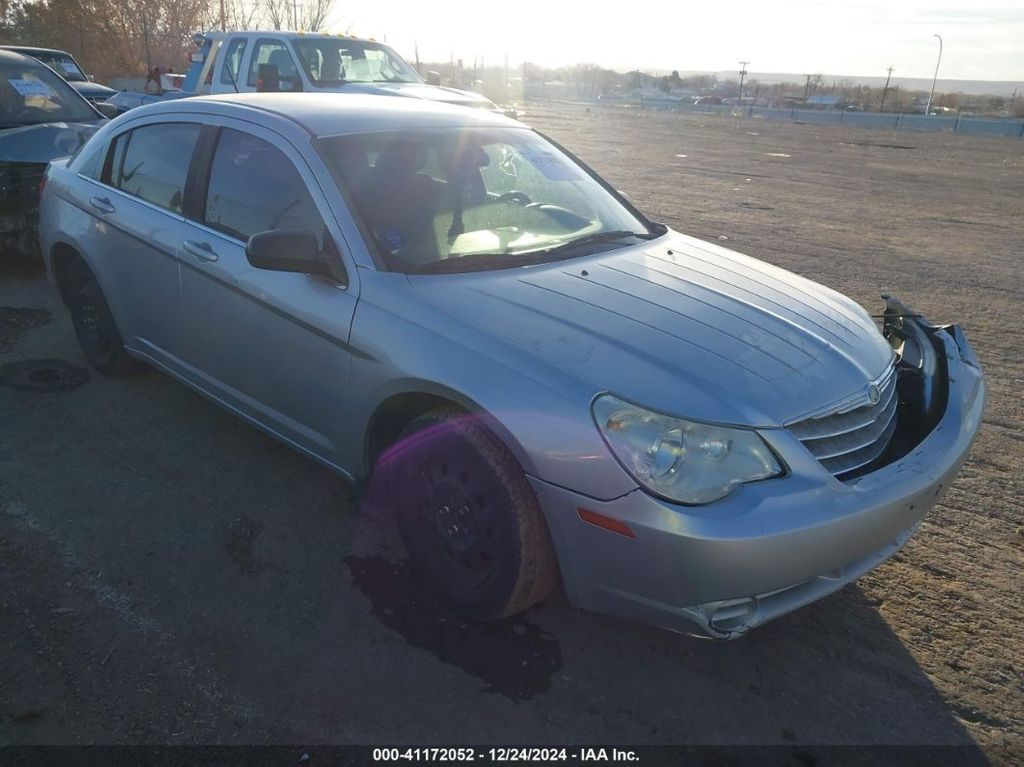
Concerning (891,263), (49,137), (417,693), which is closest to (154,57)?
(49,137)

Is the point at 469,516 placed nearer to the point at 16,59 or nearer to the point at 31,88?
the point at 31,88

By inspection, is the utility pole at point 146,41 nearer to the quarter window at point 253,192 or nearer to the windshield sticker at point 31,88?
the windshield sticker at point 31,88

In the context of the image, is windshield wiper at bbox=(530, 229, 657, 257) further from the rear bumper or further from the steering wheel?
the rear bumper

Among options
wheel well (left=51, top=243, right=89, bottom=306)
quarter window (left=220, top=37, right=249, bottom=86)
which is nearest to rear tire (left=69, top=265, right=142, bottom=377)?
wheel well (left=51, top=243, right=89, bottom=306)

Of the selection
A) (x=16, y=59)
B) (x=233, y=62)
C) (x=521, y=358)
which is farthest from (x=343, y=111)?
(x=233, y=62)

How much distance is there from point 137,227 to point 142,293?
33cm

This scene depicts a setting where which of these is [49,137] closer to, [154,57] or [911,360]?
[911,360]

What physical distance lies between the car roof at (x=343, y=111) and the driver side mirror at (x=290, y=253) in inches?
24.0

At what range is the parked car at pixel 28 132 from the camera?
637 centimetres

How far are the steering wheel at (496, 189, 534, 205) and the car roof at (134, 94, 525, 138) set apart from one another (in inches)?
16.2

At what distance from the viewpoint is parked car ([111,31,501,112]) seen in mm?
9791

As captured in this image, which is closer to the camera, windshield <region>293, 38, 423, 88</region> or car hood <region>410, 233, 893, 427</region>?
car hood <region>410, 233, 893, 427</region>

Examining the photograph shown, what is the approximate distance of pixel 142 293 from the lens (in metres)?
4.14

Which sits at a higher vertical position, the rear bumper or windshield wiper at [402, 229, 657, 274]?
windshield wiper at [402, 229, 657, 274]
